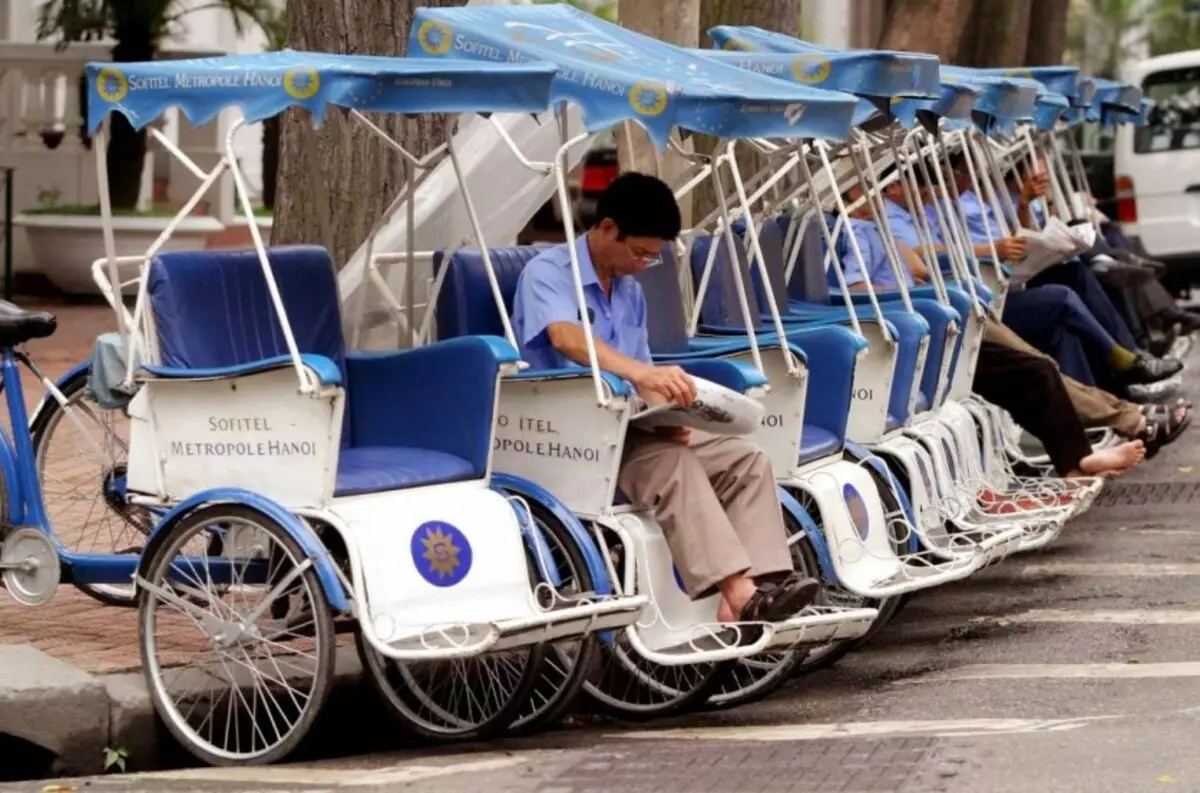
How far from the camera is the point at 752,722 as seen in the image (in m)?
7.29

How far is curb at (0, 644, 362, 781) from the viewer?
6.68 m

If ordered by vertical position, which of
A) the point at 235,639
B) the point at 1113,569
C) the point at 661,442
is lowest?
the point at 1113,569

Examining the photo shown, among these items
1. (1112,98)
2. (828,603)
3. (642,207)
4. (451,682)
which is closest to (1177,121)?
(1112,98)

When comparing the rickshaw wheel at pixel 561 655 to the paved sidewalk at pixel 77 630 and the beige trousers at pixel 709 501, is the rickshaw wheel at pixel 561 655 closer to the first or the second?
the beige trousers at pixel 709 501

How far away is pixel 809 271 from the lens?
1066cm

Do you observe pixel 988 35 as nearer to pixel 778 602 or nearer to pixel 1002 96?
pixel 1002 96

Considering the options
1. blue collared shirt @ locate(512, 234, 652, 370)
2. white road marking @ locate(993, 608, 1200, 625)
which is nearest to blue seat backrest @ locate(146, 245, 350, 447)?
blue collared shirt @ locate(512, 234, 652, 370)

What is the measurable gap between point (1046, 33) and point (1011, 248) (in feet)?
35.8

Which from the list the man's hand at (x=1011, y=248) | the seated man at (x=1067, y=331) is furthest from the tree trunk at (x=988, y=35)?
the man's hand at (x=1011, y=248)

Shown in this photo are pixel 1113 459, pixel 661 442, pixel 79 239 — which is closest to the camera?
pixel 661 442

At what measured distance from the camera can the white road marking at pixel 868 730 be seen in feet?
22.6

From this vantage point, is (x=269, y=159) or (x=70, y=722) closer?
(x=70, y=722)

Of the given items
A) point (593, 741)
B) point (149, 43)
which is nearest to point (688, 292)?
point (593, 741)

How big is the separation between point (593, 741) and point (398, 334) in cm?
204
